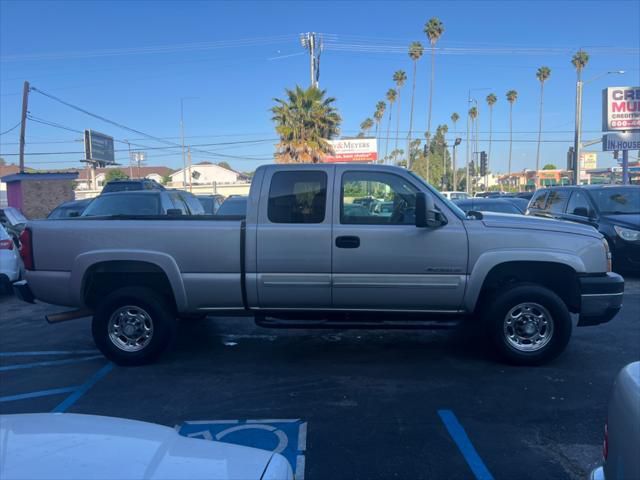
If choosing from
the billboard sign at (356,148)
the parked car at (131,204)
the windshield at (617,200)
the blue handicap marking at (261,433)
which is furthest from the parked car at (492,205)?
the billboard sign at (356,148)

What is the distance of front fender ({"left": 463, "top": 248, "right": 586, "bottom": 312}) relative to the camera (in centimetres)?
547

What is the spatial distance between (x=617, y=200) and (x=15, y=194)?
84.5ft

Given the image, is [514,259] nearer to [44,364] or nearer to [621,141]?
[44,364]

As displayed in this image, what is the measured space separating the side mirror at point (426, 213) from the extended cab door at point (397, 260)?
10 centimetres

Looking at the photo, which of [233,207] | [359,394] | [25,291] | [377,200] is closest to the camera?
[359,394]

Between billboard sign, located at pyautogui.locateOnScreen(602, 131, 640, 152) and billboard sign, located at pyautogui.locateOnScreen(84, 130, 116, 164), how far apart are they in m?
34.5

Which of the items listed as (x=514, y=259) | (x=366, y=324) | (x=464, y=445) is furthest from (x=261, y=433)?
(x=514, y=259)

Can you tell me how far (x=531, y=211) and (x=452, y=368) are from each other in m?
8.66

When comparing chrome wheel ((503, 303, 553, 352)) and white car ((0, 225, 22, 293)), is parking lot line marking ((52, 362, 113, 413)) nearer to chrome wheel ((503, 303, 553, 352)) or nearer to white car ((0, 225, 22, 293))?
chrome wheel ((503, 303, 553, 352))

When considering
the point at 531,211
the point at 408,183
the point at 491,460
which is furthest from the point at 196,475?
the point at 531,211

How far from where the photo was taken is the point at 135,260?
5.70 meters

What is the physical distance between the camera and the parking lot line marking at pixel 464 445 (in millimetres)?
3617

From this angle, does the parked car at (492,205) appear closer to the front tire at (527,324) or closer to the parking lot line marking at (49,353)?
the front tire at (527,324)

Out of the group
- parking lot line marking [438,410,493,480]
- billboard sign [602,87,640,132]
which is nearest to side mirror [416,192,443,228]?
parking lot line marking [438,410,493,480]
